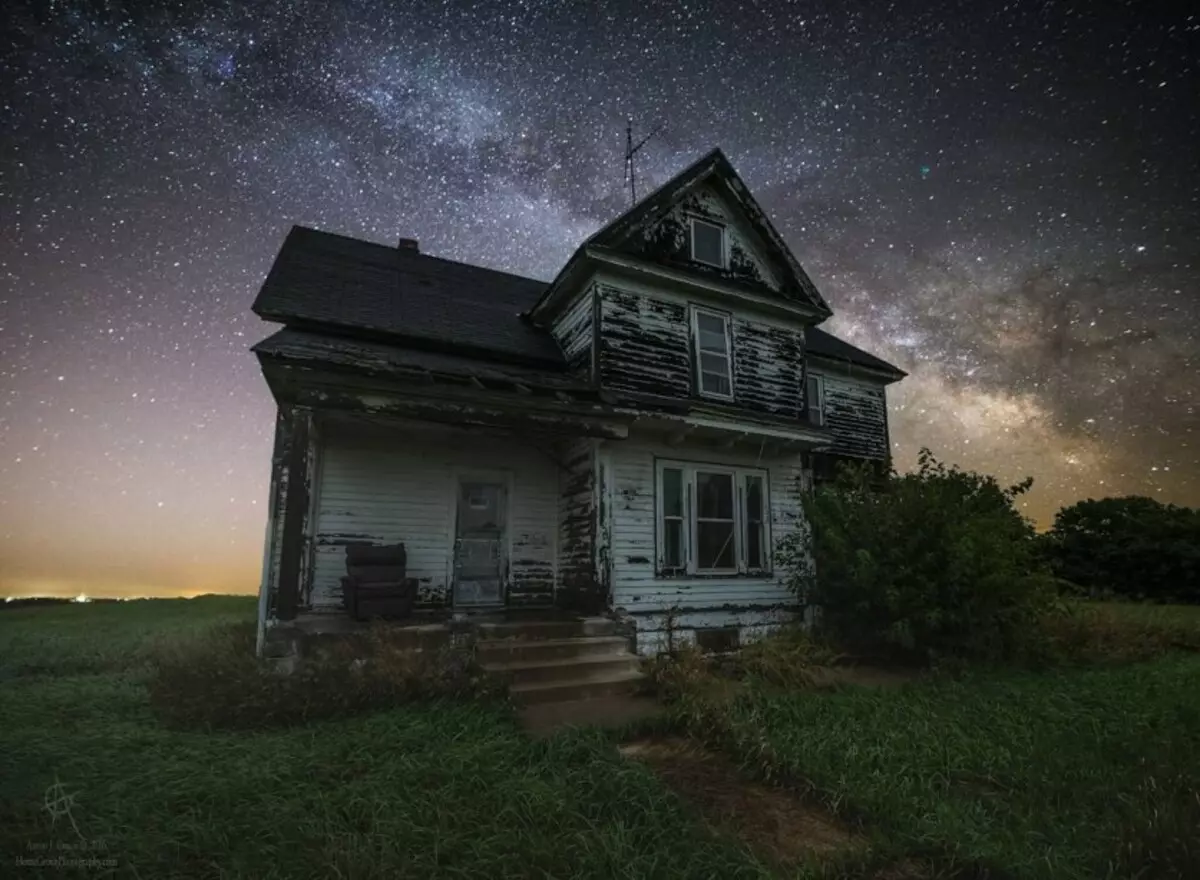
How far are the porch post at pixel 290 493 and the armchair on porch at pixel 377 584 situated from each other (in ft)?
2.24

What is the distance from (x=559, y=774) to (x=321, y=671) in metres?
3.09

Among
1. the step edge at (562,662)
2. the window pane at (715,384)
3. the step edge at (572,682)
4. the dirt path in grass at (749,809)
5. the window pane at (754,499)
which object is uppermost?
the window pane at (715,384)

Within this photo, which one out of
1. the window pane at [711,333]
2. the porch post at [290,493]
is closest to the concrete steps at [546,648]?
the porch post at [290,493]

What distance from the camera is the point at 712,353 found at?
482 inches

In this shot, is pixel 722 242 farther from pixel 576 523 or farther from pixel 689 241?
pixel 576 523

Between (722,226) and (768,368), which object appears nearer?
(768,368)

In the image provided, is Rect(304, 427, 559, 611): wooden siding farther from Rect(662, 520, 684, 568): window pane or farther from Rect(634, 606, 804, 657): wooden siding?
Rect(634, 606, 804, 657): wooden siding

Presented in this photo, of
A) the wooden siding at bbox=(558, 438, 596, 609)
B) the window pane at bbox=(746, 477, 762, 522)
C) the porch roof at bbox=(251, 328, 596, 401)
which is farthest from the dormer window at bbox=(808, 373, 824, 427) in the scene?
the wooden siding at bbox=(558, 438, 596, 609)

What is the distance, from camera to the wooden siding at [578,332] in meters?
11.4

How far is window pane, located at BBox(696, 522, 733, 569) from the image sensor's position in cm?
1114

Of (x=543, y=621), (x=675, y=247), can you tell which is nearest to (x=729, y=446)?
(x=675, y=247)

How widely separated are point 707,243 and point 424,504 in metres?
7.70

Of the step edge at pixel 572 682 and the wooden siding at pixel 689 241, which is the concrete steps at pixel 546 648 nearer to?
the step edge at pixel 572 682

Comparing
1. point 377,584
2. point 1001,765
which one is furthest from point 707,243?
point 1001,765
